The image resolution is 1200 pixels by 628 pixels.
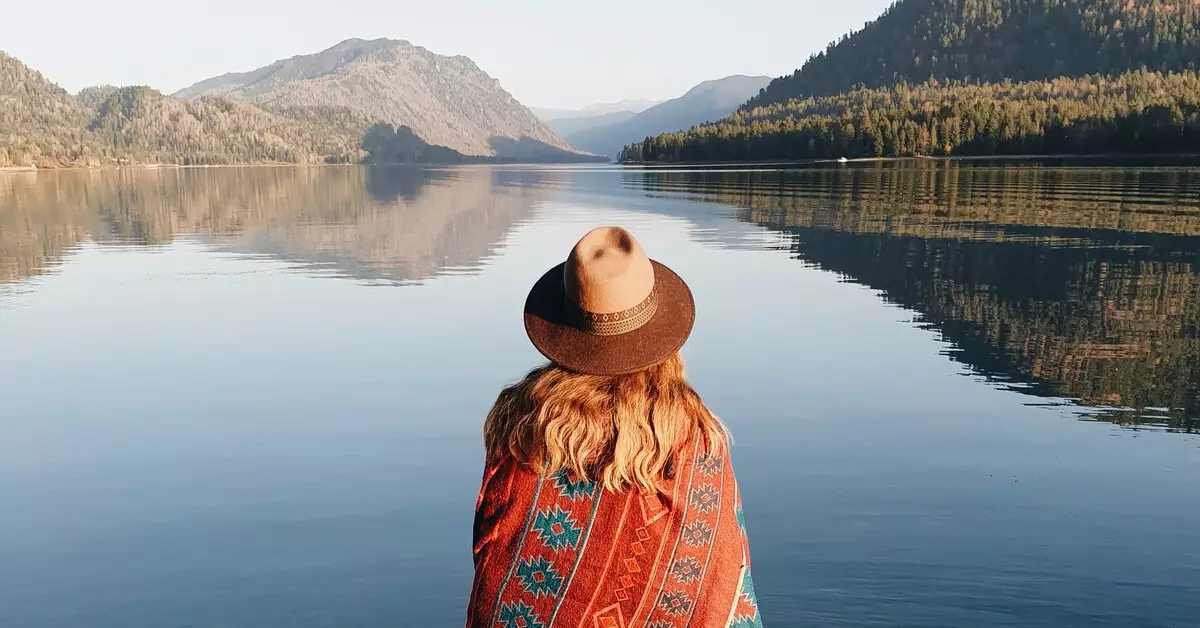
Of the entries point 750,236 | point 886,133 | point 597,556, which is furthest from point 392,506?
point 886,133

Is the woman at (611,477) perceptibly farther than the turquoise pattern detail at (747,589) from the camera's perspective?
No

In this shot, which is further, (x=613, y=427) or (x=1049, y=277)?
(x=1049, y=277)

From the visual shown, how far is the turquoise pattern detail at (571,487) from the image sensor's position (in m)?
3.07

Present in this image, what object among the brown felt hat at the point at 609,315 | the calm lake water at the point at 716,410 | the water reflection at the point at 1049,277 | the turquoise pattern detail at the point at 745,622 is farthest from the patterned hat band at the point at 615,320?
the water reflection at the point at 1049,277

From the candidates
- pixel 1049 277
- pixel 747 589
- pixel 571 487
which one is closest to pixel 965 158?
pixel 1049 277

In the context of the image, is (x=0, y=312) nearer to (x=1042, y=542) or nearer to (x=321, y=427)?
(x=321, y=427)

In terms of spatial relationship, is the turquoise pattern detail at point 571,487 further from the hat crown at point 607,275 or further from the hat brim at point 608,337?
the hat crown at point 607,275

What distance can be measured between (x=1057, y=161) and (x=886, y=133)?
3011 centimetres

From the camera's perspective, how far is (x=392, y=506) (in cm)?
977

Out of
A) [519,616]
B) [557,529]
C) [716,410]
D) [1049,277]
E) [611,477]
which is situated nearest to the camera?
[611,477]

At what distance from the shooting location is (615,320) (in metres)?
3.07

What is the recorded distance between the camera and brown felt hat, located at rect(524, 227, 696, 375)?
3053 millimetres

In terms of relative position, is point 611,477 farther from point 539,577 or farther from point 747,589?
point 747,589

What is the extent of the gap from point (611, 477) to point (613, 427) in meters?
0.15
